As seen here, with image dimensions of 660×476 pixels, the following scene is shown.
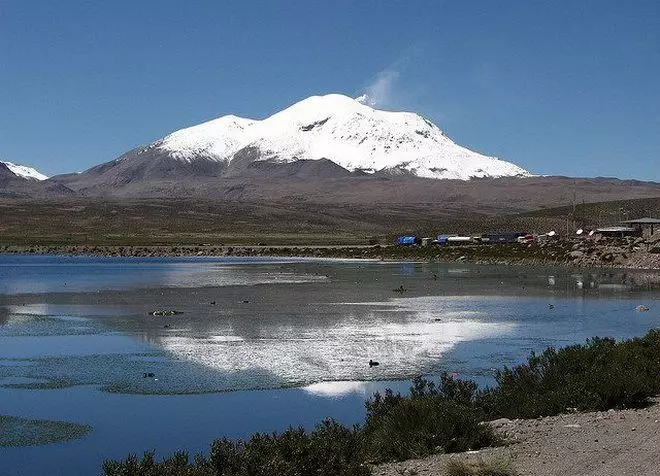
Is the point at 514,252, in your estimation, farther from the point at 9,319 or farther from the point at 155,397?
the point at 155,397

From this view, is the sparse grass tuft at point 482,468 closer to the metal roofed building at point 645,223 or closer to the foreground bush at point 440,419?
the foreground bush at point 440,419

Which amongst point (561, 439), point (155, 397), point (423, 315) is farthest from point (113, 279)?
point (561, 439)

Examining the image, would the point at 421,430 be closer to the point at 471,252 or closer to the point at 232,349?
the point at 232,349

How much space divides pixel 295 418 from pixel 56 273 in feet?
183

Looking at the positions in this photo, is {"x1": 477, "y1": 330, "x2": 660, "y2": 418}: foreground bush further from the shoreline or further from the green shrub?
the shoreline

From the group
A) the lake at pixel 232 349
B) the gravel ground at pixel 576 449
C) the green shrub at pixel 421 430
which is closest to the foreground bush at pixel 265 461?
the gravel ground at pixel 576 449

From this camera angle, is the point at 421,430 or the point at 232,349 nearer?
the point at 421,430

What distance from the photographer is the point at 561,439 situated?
1245cm

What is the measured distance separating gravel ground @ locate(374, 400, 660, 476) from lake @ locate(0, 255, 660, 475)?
381 cm

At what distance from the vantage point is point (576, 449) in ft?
38.6

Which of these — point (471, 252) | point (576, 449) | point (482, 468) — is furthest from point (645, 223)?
point (482, 468)

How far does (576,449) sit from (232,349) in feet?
46.1

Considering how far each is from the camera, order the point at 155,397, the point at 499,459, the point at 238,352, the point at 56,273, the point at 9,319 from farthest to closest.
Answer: the point at 56,273 → the point at 9,319 → the point at 238,352 → the point at 155,397 → the point at 499,459

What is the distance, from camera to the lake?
50.7 feet
